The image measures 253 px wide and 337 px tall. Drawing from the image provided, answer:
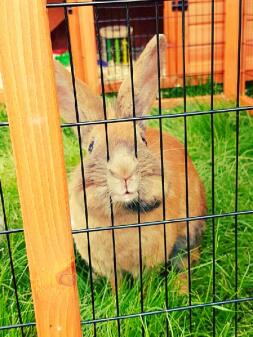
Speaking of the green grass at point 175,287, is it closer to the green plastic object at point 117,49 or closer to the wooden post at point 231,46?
the wooden post at point 231,46

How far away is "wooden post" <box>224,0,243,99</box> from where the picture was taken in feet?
14.9

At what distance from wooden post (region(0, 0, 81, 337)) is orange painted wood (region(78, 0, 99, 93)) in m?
3.13

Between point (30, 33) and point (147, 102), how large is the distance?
0.96m

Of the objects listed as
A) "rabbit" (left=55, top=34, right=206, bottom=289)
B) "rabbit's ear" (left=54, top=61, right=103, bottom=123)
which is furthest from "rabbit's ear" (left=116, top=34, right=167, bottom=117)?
"rabbit's ear" (left=54, top=61, right=103, bottom=123)

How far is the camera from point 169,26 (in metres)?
4.99

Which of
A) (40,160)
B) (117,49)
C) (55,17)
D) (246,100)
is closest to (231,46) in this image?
(246,100)

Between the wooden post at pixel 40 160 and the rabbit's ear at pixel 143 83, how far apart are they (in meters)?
0.65

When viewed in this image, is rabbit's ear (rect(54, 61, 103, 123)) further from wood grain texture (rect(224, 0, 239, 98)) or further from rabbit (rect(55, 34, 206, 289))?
wood grain texture (rect(224, 0, 239, 98))

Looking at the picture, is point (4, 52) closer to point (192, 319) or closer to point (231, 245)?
point (192, 319)

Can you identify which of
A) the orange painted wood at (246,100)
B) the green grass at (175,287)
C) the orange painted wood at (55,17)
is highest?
the orange painted wood at (55,17)

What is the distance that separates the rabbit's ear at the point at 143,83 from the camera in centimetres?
196

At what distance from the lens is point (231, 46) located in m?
4.68

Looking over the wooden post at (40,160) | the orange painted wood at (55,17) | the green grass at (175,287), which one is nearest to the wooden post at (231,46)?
the orange painted wood at (55,17)

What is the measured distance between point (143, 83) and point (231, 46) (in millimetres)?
2802
